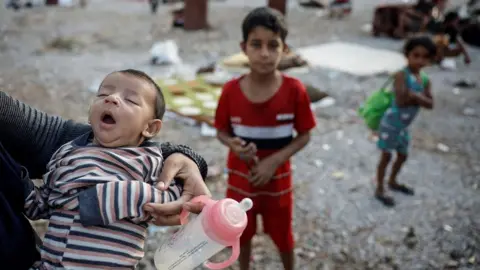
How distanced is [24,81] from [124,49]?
8.34 ft

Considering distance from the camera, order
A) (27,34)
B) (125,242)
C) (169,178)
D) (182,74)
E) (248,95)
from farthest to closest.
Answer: (27,34)
(182,74)
(248,95)
(169,178)
(125,242)

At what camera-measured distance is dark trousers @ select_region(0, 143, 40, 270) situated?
1175 mm

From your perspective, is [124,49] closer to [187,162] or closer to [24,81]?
[24,81]

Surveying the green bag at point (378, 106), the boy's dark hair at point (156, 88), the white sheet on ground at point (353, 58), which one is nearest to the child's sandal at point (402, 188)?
the green bag at point (378, 106)

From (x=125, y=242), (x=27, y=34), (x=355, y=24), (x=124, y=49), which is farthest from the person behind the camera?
(x=355, y=24)

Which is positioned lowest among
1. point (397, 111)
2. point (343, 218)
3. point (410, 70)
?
point (343, 218)

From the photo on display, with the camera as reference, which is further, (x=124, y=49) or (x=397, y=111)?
(x=124, y=49)

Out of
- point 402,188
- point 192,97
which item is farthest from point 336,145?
point 192,97

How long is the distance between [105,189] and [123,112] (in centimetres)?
27

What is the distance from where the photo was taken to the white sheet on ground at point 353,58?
7837 millimetres

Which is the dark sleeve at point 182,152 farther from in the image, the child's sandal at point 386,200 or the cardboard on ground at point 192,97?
the cardboard on ground at point 192,97

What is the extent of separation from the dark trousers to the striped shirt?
4cm

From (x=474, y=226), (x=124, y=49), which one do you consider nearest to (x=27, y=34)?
(x=124, y=49)

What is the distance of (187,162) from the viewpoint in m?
1.57
